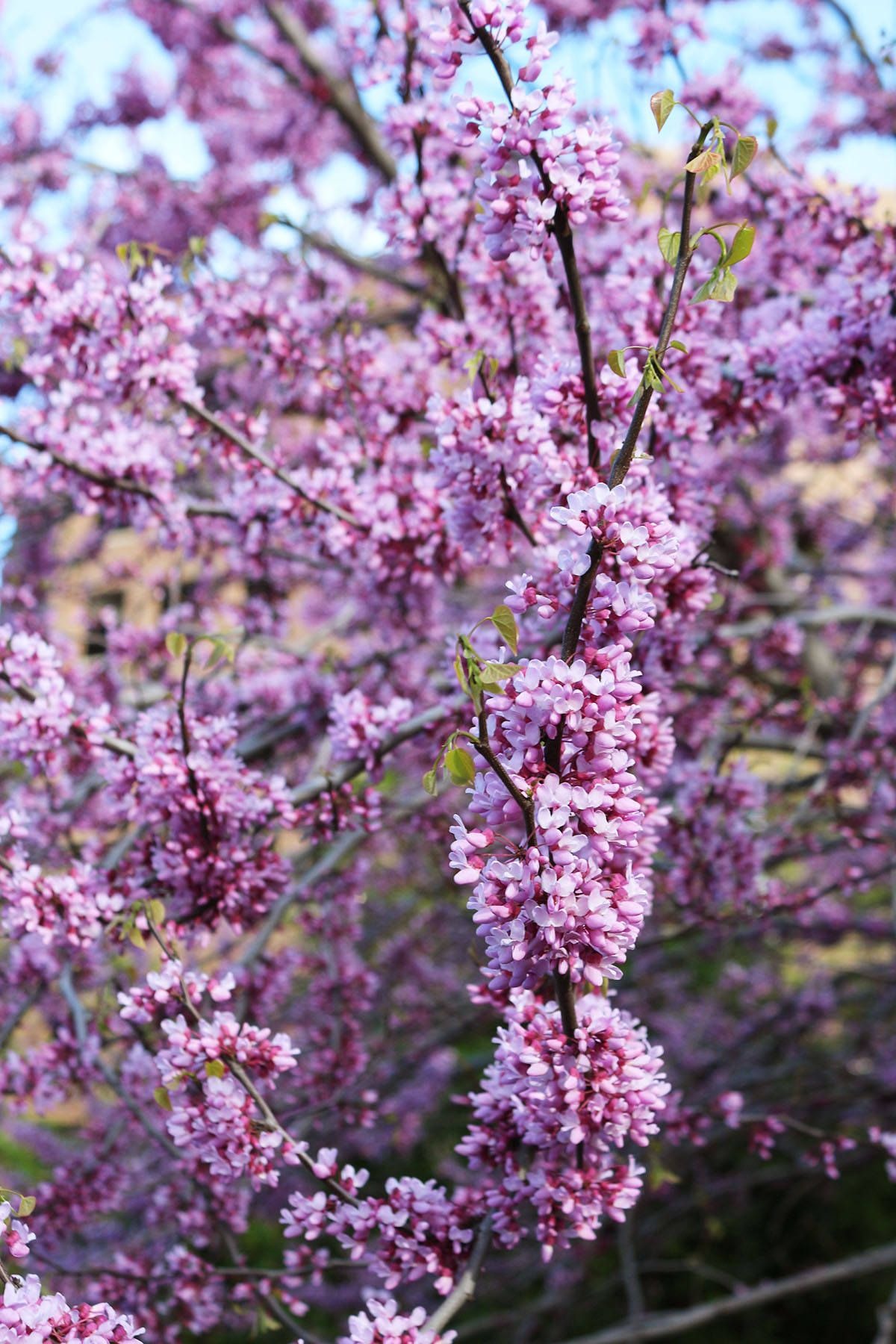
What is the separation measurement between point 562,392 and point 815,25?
810cm

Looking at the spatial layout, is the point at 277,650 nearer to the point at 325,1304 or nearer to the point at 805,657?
the point at 805,657

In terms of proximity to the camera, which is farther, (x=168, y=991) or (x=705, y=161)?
(x=168, y=991)

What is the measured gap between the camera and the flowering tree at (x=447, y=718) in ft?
5.96

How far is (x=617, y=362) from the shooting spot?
1.91 meters

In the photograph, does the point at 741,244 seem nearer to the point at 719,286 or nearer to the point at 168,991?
the point at 719,286

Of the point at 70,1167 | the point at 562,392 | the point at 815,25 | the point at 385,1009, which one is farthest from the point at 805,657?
the point at 815,25

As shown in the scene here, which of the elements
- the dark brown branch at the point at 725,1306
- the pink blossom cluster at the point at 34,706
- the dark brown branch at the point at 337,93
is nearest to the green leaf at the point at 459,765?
the pink blossom cluster at the point at 34,706

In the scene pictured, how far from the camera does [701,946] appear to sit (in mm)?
5148

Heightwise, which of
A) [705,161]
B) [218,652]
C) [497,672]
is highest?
[705,161]

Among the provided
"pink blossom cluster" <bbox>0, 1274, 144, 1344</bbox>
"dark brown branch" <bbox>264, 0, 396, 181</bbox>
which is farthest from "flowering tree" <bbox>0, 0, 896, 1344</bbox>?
"dark brown branch" <bbox>264, 0, 396, 181</bbox>

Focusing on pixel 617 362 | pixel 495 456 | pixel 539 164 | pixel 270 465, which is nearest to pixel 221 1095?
pixel 495 456

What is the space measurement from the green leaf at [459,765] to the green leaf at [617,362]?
805 mm

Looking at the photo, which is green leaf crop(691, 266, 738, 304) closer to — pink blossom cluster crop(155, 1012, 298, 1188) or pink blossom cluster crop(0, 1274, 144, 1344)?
pink blossom cluster crop(155, 1012, 298, 1188)

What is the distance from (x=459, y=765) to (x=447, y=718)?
115 cm
